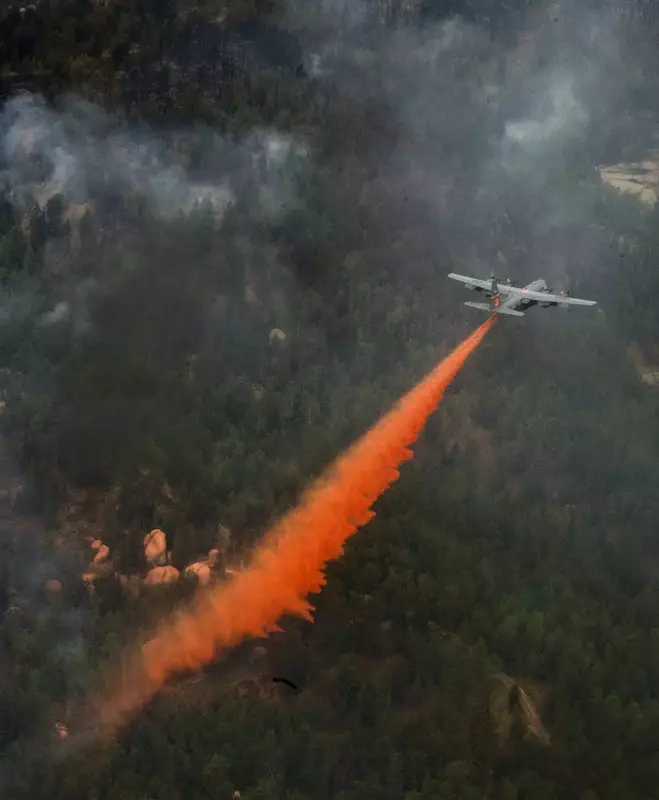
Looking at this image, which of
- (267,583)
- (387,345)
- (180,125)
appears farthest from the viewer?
(180,125)

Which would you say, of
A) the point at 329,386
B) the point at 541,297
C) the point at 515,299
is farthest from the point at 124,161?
the point at 541,297

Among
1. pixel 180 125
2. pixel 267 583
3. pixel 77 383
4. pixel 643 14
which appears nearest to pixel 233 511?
pixel 267 583

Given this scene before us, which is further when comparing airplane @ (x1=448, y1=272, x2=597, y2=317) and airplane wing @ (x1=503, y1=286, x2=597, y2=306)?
airplane @ (x1=448, y1=272, x2=597, y2=317)

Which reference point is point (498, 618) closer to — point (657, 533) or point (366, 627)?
point (366, 627)

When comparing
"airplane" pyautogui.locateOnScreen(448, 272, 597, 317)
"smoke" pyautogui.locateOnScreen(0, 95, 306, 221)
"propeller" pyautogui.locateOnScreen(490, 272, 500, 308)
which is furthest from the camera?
"smoke" pyautogui.locateOnScreen(0, 95, 306, 221)

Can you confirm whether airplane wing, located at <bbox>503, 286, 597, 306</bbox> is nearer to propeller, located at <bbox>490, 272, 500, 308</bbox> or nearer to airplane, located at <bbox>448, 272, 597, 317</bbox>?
airplane, located at <bbox>448, 272, 597, 317</bbox>

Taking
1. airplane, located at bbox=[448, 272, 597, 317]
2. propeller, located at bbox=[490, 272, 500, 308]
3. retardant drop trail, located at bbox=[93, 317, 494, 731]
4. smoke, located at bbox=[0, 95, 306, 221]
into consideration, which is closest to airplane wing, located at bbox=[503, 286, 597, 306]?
airplane, located at bbox=[448, 272, 597, 317]
